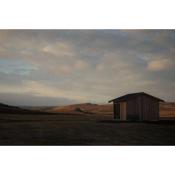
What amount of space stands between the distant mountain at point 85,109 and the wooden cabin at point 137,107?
0.20m

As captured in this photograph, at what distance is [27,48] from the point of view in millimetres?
5766

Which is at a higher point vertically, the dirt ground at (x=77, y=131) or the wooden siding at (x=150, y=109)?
the wooden siding at (x=150, y=109)

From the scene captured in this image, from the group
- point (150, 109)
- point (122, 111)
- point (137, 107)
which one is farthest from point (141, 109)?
point (122, 111)

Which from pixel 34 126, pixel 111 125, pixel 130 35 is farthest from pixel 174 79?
pixel 34 126

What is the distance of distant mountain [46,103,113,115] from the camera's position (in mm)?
5914

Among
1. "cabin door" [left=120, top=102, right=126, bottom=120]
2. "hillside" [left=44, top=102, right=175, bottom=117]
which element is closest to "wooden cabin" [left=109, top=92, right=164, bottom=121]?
"cabin door" [left=120, top=102, right=126, bottom=120]

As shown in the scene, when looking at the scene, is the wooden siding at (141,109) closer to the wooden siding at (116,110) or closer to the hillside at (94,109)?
the wooden siding at (116,110)

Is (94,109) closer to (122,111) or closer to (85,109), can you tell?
(85,109)

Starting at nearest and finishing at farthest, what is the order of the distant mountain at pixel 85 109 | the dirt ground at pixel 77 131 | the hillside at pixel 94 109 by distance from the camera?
1. the dirt ground at pixel 77 131
2. the hillside at pixel 94 109
3. the distant mountain at pixel 85 109

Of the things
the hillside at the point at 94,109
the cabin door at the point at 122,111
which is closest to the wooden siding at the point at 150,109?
the hillside at the point at 94,109

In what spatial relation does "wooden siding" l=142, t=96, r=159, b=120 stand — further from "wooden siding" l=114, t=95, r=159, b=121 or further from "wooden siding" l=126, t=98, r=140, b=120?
"wooden siding" l=126, t=98, r=140, b=120

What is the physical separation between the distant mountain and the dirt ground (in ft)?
0.46

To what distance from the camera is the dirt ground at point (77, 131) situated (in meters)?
5.55
